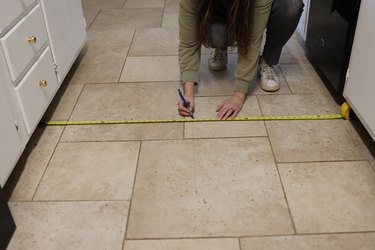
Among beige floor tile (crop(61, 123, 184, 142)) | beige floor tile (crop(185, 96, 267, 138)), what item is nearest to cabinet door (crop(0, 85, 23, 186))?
beige floor tile (crop(61, 123, 184, 142))

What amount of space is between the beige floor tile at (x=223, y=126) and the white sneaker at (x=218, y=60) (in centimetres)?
33

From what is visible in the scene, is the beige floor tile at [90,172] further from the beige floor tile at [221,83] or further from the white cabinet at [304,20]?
the white cabinet at [304,20]

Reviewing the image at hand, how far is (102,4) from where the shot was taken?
3293mm

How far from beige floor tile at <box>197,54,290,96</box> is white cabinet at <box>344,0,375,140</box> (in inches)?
16.7

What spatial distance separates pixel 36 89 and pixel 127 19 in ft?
4.80

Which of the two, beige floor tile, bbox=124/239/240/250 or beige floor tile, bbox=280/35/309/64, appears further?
beige floor tile, bbox=280/35/309/64

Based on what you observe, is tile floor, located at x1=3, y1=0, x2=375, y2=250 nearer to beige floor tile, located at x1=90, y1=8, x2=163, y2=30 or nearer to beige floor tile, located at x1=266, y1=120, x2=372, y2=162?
beige floor tile, located at x1=266, y1=120, x2=372, y2=162

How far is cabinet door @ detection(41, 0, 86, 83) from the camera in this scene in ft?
6.07

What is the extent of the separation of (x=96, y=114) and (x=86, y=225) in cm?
68

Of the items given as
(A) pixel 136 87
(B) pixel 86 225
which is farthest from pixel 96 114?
(B) pixel 86 225

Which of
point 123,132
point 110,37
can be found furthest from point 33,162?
point 110,37

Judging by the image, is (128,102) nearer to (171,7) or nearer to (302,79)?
(302,79)

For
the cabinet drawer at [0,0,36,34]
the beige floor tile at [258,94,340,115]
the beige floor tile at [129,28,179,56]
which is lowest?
the beige floor tile at [258,94,340,115]

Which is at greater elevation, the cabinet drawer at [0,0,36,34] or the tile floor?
the cabinet drawer at [0,0,36,34]
